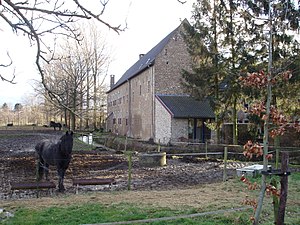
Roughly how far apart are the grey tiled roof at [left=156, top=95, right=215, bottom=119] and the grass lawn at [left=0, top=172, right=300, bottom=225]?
1940 centimetres

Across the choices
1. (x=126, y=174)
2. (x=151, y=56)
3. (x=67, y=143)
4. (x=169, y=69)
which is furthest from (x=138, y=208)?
(x=151, y=56)

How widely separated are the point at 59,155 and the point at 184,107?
2045cm

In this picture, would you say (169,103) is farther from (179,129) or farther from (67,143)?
(67,143)

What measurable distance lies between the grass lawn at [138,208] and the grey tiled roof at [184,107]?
1940 centimetres

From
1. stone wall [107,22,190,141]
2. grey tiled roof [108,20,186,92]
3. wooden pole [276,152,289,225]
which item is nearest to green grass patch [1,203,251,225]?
wooden pole [276,152,289,225]

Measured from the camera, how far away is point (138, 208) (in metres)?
7.97

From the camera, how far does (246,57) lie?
2206 cm

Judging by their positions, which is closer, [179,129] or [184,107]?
[179,129]

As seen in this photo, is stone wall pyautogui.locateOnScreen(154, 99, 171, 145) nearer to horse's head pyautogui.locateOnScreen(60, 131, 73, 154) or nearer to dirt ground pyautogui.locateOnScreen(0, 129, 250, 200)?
dirt ground pyautogui.locateOnScreen(0, 129, 250, 200)

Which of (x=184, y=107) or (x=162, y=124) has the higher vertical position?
(x=184, y=107)

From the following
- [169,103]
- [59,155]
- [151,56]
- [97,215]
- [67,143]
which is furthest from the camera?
[151,56]

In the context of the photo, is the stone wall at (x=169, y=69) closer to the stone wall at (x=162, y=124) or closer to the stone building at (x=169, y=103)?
the stone building at (x=169, y=103)

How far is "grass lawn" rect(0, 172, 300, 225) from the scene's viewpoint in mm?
7043

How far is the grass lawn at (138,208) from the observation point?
277 inches
